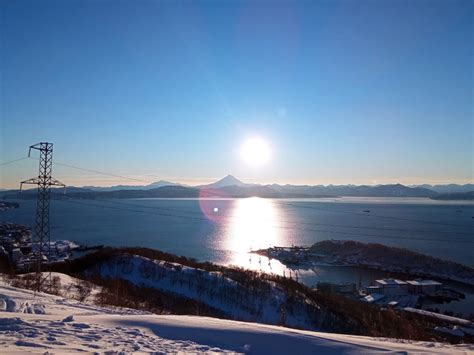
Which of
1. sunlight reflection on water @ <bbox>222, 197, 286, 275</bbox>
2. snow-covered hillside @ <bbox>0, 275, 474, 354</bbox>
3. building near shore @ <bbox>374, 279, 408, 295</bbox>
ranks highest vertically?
snow-covered hillside @ <bbox>0, 275, 474, 354</bbox>

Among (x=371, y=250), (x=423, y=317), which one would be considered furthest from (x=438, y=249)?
(x=423, y=317)

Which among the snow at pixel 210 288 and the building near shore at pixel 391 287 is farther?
the building near shore at pixel 391 287

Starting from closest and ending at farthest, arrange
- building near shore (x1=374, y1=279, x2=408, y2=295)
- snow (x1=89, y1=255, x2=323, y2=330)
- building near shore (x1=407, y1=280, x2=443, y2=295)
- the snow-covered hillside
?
the snow-covered hillside
snow (x1=89, y1=255, x2=323, y2=330)
building near shore (x1=374, y1=279, x2=408, y2=295)
building near shore (x1=407, y1=280, x2=443, y2=295)

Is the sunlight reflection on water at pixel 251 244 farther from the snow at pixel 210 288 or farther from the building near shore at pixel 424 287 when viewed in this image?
the snow at pixel 210 288

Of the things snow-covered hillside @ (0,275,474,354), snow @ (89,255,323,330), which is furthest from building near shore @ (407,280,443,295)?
snow-covered hillside @ (0,275,474,354)

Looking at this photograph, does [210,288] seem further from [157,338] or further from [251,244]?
[251,244]

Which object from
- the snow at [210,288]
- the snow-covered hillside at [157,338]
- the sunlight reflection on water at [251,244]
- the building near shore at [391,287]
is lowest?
the sunlight reflection on water at [251,244]

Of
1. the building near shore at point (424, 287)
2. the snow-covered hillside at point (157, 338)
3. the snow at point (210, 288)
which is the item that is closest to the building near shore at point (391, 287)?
the building near shore at point (424, 287)

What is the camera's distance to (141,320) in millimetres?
4891

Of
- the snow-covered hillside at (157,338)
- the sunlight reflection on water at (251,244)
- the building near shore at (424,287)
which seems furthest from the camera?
the sunlight reflection on water at (251,244)

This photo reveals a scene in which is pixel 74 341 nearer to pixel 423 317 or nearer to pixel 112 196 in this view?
pixel 423 317

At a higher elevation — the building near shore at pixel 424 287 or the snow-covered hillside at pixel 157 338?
the snow-covered hillside at pixel 157 338

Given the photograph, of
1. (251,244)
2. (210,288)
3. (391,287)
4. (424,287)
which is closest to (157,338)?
(210,288)

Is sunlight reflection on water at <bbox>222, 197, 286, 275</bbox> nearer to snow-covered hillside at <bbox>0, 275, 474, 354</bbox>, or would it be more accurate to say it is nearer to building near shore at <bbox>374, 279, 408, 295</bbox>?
building near shore at <bbox>374, 279, 408, 295</bbox>
